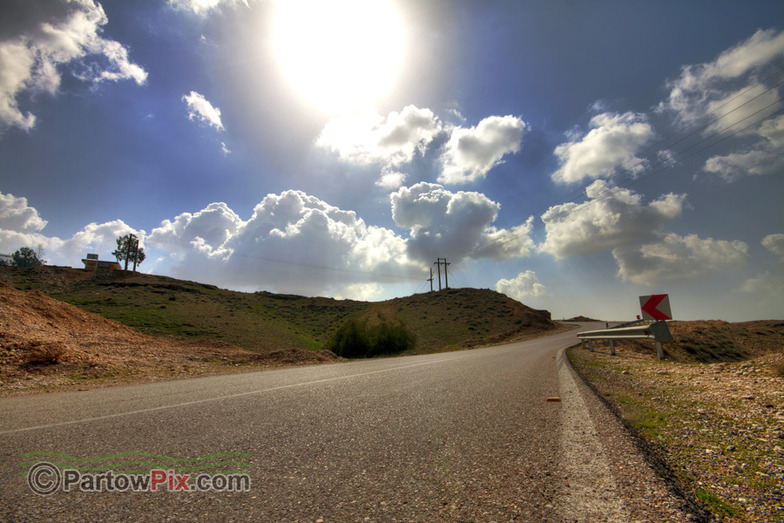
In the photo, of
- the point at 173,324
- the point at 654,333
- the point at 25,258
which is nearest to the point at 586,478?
the point at 654,333

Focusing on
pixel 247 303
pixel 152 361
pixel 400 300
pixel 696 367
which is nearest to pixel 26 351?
pixel 152 361

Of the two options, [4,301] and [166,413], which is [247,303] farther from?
[166,413]

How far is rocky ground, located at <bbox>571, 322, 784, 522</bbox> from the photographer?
211 centimetres

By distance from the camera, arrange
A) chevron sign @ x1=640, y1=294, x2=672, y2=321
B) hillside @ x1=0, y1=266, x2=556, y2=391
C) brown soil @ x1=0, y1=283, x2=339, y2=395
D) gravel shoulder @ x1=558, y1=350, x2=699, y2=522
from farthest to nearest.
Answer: hillside @ x1=0, y1=266, x2=556, y2=391, brown soil @ x1=0, y1=283, x2=339, y2=395, chevron sign @ x1=640, y1=294, x2=672, y2=321, gravel shoulder @ x1=558, y1=350, x2=699, y2=522

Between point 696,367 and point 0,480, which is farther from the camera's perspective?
point 696,367

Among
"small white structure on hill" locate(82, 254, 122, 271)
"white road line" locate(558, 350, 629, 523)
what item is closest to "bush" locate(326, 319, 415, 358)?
"white road line" locate(558, 350, 629, 523)

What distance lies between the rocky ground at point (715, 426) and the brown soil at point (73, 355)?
12371 millimetres

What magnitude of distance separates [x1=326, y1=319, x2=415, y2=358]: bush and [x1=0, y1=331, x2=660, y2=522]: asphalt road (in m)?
20.7

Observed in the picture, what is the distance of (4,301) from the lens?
15.0 meters

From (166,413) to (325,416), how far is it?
2154 mm

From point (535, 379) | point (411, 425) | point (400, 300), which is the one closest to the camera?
point (411, 425)

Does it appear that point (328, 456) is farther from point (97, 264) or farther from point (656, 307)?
point (97, 264)

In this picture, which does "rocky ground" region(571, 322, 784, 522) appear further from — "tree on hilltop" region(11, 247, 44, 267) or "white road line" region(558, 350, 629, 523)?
"tree on hilltop" region(11, 247, 44, 267)

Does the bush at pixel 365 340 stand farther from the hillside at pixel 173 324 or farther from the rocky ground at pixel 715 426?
the rocky ground at pixel 715 426
